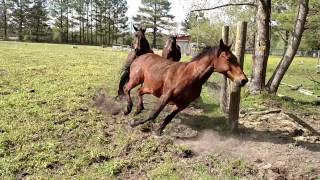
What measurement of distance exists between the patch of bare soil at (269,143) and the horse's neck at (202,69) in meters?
1.24

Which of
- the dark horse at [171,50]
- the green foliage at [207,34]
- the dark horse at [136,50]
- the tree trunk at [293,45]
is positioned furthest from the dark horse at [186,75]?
the green foliage at [207,34]

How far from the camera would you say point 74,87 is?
1272 cm

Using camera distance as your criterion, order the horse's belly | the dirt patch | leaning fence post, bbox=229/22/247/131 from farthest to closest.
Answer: the dirt patch < leaning fence post, bbox=229/22/247/131 < the horse's belly

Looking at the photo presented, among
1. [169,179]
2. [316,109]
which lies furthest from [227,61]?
[316,109]

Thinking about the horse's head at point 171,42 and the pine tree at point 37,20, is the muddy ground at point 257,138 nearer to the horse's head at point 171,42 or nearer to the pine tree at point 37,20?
the horse's head at point 171,42

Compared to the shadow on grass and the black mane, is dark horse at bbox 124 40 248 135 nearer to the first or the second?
the black mane

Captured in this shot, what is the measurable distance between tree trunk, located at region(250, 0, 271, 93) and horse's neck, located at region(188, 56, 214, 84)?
5.79 metres

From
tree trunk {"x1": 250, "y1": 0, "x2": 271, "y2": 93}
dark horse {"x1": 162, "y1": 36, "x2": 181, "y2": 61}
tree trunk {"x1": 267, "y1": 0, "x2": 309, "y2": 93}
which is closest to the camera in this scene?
dark horse {"x1": 162, "y1": 36, "x2": 181, "y2": 61}

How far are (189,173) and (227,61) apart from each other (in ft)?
6.64

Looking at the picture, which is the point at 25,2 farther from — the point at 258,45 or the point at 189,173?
the point at 189,173

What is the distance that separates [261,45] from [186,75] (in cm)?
597

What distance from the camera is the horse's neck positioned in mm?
7293

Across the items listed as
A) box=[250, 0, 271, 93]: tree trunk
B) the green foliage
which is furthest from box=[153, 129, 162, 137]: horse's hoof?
the green foliage

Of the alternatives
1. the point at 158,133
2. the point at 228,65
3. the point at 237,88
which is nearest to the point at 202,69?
the point at 228,65
